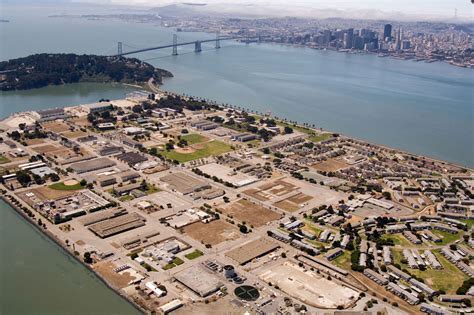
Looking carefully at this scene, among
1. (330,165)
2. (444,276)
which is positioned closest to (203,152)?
(330,165)

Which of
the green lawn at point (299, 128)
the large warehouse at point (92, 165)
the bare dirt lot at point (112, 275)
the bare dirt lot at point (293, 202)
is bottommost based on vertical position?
the bare dirt lot at point (112, 275)

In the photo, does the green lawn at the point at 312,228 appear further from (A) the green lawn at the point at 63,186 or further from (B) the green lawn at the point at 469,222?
→ (A) the green lawn at the point at 63,186

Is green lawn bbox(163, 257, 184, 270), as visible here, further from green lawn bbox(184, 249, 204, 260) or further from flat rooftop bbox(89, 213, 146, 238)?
flat rooftop bbox(89, 213, 146, 238)

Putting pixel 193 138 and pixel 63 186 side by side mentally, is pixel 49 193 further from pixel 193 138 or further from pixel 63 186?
pixel 193 138

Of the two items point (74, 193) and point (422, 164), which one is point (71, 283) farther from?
point (422, 164)

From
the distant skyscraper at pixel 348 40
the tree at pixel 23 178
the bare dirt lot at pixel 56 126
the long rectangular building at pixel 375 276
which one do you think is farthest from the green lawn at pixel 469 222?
the distant skyscraper at pixel 348 40

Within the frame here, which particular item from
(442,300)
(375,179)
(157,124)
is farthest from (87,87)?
(442,300)
